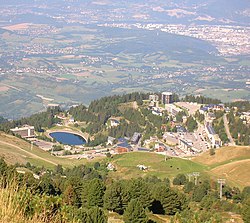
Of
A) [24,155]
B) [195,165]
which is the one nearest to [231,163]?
[195,165]

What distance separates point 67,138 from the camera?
6166 cm

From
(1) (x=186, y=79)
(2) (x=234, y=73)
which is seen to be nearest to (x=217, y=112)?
(1) (x=186, y=79)

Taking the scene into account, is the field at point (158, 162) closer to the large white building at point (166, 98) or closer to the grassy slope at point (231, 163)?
the grassy slope at point (231, 163)

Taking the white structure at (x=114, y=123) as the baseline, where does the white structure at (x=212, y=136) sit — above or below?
above

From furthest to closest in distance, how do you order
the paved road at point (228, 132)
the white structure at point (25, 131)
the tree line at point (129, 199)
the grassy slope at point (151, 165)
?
the white structure at point (25, 131), the paved road at point (228, 132), the grassy slope at point (151, 165), the tree line at point (129, 199)

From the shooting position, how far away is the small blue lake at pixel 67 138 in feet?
195

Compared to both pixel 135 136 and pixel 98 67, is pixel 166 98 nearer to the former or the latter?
pixel 135 136

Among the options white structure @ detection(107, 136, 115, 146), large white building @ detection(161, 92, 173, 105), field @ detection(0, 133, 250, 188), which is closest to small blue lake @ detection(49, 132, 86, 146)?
white structure @ detection(107, 136, 115, 146)

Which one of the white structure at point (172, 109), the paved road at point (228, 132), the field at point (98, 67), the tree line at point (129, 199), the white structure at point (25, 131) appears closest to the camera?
the tree line at point (129, 199)

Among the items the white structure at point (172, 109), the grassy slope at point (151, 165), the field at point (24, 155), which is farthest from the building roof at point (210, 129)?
the field at point (24, 155)

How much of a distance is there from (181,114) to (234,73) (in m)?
77.0

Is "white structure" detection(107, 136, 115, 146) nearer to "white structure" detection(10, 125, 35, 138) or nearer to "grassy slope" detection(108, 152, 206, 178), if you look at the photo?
"grassy slope" detection(108, 152, 206, 178)

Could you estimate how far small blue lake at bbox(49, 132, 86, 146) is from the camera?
5956 cm

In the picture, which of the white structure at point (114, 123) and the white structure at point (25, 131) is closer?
the white structure at point (25, 131)
